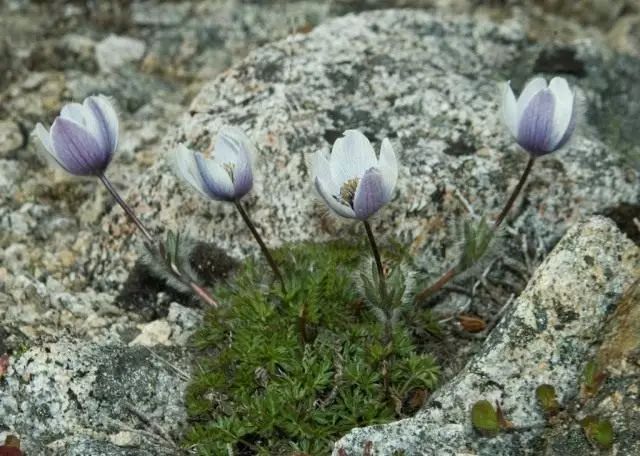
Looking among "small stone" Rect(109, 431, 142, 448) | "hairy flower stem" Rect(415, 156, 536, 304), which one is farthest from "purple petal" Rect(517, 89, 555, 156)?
"small stone" Rect(109, 431, 142, 448)

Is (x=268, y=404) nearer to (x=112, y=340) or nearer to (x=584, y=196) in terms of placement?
(x=112, y=340)

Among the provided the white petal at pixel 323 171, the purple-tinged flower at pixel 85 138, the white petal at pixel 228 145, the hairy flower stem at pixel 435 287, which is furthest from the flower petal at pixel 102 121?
the hairy flower stem at pixel 435 287

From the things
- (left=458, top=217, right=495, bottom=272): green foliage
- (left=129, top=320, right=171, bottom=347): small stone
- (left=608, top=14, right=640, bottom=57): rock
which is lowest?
(left=129, top=320, right=171, bottom=347): small stone

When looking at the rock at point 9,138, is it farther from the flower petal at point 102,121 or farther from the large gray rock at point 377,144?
the flower petal at point 102,121

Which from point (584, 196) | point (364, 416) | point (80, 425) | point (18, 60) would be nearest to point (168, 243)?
point (80, 425)

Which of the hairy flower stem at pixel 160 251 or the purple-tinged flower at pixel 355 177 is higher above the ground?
the purple-tinged flower at pixel 355 177

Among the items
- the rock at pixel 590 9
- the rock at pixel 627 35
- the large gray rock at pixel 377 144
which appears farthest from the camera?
the rock at pixel 590 9

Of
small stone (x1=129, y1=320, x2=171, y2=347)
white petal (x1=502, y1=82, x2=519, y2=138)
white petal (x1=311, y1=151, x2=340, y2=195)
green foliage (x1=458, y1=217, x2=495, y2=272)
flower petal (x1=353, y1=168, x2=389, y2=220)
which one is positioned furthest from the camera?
small stone (x1=129, y1=320, x2=171, y2=347)

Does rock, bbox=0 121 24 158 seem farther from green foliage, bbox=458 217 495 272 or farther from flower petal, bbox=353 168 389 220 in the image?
green foliage, bbox=458 217 495 272

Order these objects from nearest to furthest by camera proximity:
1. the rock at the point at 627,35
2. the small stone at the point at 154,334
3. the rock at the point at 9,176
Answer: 1. the small stone at the point at 154,334
2. the rock at the point at 9,176
3. the rock at the point at 627,35
